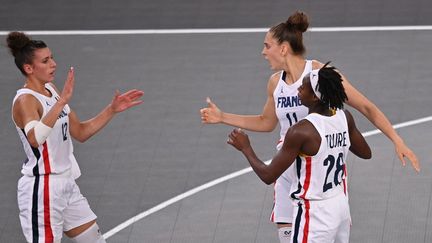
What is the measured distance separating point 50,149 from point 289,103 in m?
1.58

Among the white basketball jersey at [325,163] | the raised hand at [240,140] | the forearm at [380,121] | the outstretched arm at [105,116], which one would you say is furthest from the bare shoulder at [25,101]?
the forearm at [380,121]

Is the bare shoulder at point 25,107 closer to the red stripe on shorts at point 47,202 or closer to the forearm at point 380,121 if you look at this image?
the red stripe on shorts at point 47,202

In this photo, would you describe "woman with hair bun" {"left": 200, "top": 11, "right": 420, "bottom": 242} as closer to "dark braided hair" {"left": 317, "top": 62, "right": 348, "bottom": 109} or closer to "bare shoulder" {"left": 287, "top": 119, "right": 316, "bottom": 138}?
"dark braided hair" {"left": 317, "top": 62, "right": 348, "bottom": 109}

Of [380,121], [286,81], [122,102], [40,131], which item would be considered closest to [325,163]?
[380,121]

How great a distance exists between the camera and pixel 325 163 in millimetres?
6500

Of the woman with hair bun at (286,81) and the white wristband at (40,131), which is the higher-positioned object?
the woman with hair bun at (286,81)

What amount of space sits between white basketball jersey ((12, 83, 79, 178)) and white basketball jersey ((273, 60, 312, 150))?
4.60 ft

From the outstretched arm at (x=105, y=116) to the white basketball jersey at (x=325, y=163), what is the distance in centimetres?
145

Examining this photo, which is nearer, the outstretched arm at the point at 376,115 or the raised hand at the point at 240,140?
the raised hand at the point at 240,140

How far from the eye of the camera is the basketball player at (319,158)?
6.41 meters

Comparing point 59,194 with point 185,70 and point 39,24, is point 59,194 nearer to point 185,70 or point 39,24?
point 185,70

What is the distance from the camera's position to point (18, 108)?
7.20 m

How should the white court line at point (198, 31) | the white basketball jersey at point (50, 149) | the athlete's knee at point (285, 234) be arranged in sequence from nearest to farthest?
1. the white basketball jersey at point (50, 149)
2. the athlete's knee at point (285, 234)
3. the white court line at point (198, 31)

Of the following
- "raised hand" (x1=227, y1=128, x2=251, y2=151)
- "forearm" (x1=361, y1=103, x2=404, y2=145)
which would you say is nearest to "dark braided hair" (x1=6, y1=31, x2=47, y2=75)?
"raised hand" (x1=227, y1=128, x2=251, y2=151)
